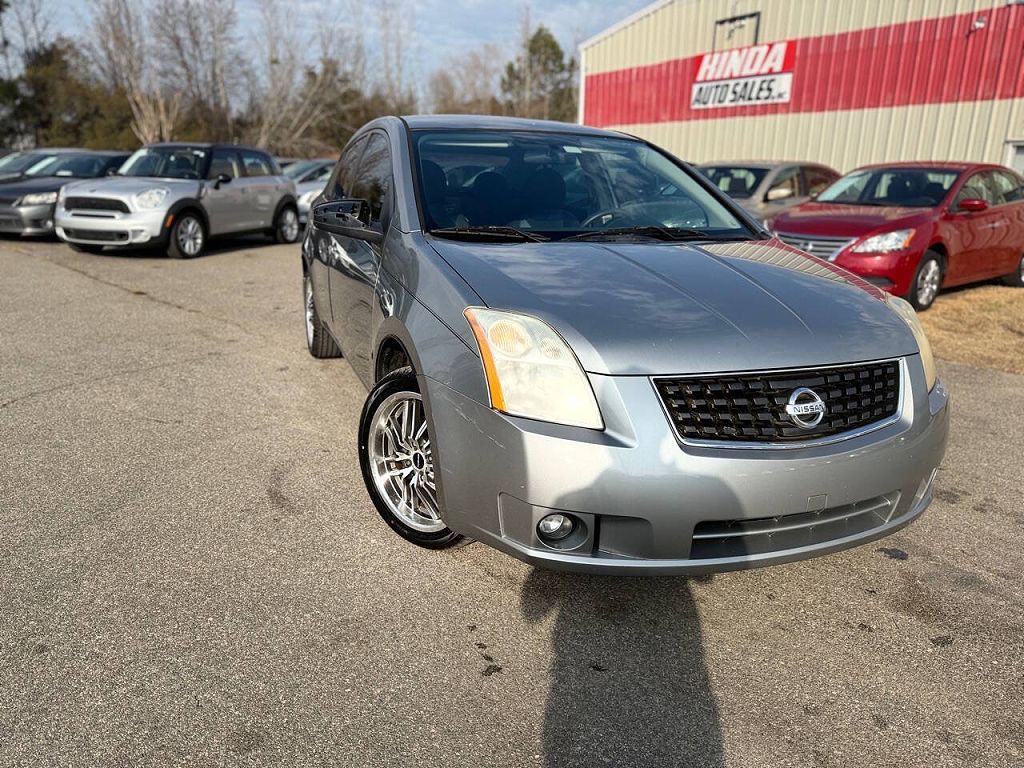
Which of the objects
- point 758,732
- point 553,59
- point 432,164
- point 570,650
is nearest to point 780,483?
point 758,732

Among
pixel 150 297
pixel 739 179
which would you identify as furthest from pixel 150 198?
pixel 739 179

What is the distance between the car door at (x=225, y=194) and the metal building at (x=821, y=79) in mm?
12022

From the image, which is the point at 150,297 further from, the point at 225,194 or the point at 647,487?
the point at 647,487

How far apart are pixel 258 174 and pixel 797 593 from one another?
12026 mm

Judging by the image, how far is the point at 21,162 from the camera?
45.4ft

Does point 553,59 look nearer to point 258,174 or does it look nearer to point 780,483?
point 258,174

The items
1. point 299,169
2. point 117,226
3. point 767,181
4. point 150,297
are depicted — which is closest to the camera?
point 150,297

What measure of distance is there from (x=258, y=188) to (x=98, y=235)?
275 cm

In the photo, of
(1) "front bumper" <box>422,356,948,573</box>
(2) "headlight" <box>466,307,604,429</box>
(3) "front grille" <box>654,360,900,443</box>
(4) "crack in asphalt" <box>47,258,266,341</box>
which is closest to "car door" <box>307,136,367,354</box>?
(4) "crack in asphalt" <box>47,258,266,341</box>

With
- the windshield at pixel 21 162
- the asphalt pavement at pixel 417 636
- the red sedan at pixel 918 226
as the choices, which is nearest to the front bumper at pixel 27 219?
the windshield at pixel 21 162

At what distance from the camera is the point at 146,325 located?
693 cm

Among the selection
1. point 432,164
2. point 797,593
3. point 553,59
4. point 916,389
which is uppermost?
point 553,59

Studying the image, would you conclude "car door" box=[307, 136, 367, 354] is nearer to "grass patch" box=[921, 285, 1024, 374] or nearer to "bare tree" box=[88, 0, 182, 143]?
"grass patch" box=[921, 285, 1024, 374]

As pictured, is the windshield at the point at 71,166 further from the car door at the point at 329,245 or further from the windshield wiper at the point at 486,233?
the windshield wiper at the point at 486,233
